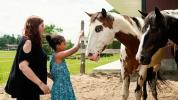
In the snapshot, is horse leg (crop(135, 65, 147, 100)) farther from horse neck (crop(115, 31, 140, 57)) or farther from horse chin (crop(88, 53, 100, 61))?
horse chin (crop(88, 53, 100, 61))

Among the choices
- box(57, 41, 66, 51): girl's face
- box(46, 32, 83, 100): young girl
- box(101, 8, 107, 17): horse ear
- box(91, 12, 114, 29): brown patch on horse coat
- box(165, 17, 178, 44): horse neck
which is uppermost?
box(101, 8, 107, 17): horse ear

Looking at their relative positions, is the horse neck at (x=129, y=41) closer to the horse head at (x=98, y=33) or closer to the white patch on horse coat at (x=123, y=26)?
the white patch on horse coat at (x=123, y=26)

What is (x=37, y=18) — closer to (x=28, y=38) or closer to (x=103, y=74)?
(x=28, y=38)

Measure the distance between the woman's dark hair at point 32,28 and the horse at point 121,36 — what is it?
63.7 inches

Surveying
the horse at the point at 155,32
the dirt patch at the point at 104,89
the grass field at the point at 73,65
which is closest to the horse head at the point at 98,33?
the horse at the point at 155,32

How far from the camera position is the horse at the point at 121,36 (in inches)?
232

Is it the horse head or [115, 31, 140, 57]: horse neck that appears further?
[115, 31, 140, 57]: horse neck

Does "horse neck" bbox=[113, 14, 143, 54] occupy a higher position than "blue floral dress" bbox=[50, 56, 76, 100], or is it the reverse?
"horse neck" bbox=[113, 14, 143, 54]

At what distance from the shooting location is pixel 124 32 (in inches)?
241

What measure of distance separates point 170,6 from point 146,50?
327 inches

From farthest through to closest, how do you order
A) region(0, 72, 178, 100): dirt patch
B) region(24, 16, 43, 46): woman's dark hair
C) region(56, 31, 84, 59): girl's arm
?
region(0, 72, 178, 100): dirt patch < region(56, 31, 84, 59): girl's arm < region(24, 16, 43, 46): woman's dark hair

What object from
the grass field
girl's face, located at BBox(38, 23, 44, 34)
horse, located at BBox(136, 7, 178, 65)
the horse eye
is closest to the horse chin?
the horse eye

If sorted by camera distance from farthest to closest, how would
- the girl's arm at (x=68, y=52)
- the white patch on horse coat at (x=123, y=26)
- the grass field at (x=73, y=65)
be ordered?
1. the grass field at (x=73, y=65)
2. the white patch on horse coat at (x=123, y=26)
3. the girl's arm at (x=68, y=52)

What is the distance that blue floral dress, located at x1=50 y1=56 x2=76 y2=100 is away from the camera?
4.82m
